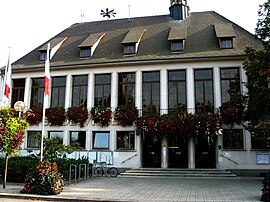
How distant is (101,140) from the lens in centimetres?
2189

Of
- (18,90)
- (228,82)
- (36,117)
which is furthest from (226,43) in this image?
(18,90)

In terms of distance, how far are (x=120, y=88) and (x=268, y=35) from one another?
1112cm

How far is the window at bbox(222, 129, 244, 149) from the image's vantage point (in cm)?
1962

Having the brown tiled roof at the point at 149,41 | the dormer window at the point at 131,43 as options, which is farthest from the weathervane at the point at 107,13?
the dormer window at the point at 131,43

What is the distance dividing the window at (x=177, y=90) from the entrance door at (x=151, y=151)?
268 centimetres

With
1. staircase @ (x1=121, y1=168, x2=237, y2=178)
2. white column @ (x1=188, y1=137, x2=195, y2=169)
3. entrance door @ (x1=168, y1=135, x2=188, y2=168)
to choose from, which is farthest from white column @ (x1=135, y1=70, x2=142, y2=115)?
staircase @ (x1=121, y1=168, x2=237, y2=178)

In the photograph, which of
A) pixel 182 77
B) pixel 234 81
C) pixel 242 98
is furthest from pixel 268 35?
pixel 182 77

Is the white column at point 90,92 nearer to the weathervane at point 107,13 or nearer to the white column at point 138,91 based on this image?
the white column at point 138,91

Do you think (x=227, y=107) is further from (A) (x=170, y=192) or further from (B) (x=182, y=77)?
(A) (x=170, y=192)

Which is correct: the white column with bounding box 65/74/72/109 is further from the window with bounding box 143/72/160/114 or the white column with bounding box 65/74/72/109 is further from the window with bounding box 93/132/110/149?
the window with bounding box 143/72/160/114

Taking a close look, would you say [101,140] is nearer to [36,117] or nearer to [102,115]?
[102,115]

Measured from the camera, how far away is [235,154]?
63.5 feet

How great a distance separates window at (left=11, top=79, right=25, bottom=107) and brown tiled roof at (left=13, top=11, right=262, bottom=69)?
4.30 ft

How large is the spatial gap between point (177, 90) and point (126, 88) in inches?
156
